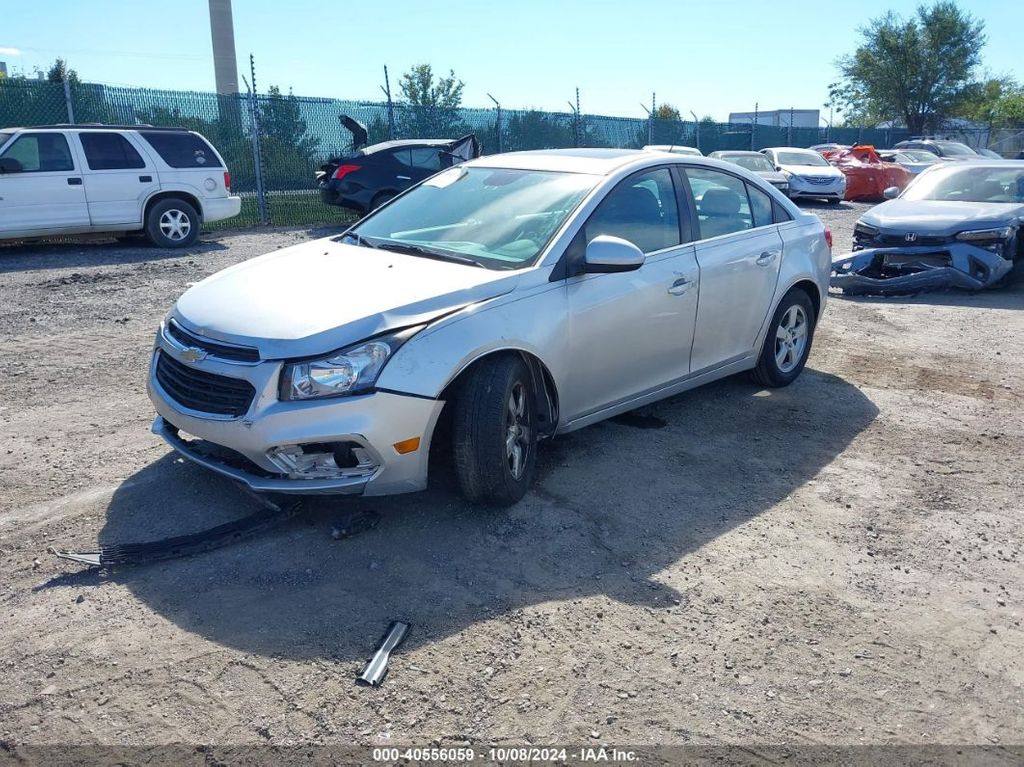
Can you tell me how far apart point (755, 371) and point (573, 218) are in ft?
7.25

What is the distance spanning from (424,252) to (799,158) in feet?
65.7

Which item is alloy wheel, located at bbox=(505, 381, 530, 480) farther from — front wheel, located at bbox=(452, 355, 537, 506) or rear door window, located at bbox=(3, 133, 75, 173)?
rear door window, located at bbox=(3, 133, 75, 173)

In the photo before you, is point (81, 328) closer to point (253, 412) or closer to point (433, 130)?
A: point (253, 412)

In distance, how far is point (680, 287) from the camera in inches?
196

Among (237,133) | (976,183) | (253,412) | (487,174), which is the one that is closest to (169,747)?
(253,412)

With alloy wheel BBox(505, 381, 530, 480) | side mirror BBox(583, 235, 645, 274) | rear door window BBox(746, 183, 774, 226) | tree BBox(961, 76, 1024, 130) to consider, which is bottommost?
alloy wheel BBox(505, 381, 530, 480)

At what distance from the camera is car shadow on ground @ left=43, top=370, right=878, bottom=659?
3.28m

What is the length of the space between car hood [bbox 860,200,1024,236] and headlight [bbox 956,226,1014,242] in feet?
0.16

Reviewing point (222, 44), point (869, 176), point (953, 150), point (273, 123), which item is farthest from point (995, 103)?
point (273, 123)

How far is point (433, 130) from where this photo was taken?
63.0 feet

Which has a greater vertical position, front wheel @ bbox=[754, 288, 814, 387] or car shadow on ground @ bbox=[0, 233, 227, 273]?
car shadow on ground @ bbox=[0, 233, 227, 273]

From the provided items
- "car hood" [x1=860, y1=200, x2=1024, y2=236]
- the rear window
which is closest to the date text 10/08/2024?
"car hood" [x1=860, y1=200, x2=1024, y2=236]

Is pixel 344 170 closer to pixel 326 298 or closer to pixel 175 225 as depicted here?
pixel 175 225

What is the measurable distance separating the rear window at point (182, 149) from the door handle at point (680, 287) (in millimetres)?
9983
